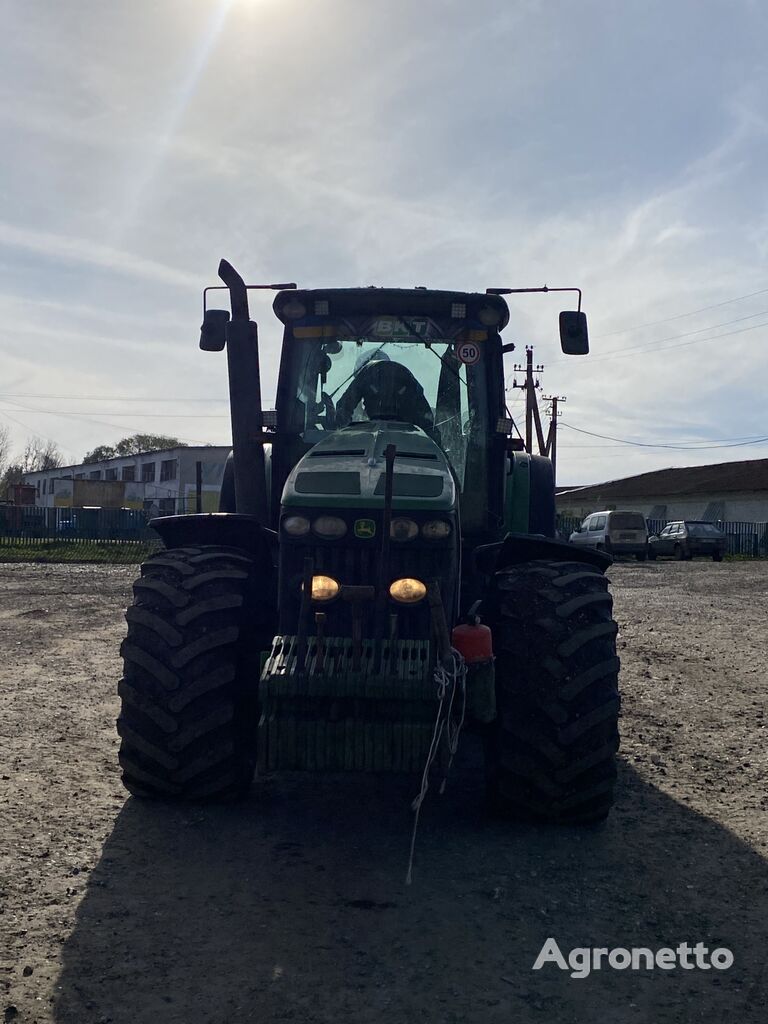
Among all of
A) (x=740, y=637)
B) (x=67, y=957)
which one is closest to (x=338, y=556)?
(x=67, y=957)

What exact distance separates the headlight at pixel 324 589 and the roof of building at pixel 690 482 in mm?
49075

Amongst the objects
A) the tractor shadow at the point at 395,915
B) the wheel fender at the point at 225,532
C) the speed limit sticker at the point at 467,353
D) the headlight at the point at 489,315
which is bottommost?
the tractor shadow at the point at 395,915

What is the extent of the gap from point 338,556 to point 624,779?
2453mm

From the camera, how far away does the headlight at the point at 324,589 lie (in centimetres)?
466

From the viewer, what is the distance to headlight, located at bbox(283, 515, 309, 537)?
4.79 m

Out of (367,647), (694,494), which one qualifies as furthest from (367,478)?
(694,494)

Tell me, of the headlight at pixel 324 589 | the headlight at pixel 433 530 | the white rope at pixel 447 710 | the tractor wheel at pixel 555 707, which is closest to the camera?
the white rope at pixel 447 710

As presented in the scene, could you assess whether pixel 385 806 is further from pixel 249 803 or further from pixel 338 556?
pixel 338 556

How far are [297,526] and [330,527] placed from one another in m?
0.17

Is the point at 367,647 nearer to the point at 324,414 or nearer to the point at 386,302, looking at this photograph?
the point at 324,414

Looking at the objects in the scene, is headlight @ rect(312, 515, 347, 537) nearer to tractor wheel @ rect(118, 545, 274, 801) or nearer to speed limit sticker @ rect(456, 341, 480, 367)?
tractor wheel @ rect(118, 545, 274, 801)

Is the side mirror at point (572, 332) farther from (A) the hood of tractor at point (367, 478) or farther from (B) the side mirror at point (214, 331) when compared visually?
(B) the side mirror at point (214, 331)

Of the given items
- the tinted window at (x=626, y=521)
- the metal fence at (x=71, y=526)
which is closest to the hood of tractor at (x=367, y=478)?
the metal fence at (x=71, y=526)


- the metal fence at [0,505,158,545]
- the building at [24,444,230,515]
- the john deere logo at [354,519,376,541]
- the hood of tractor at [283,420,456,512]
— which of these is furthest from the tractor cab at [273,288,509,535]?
the building at [24,444,230,515]
